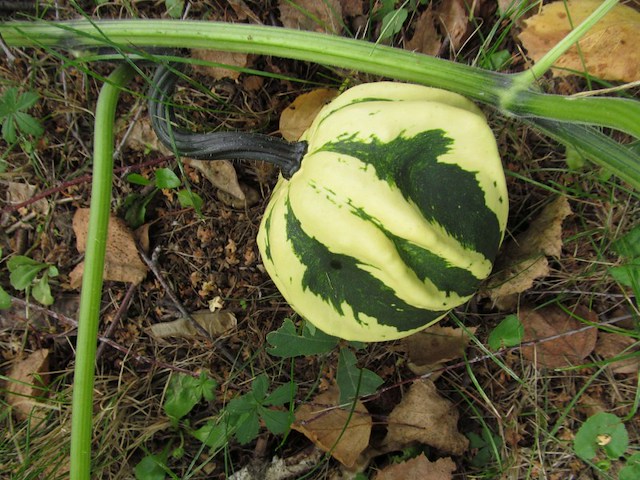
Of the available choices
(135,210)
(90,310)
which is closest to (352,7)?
(135,210)

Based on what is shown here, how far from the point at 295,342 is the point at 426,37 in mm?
1201

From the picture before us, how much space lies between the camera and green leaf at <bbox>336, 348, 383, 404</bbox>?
196 centimetres

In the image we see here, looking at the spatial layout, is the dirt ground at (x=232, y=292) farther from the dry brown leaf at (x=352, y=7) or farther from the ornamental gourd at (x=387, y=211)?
the ornamental gourd at (x=387, y=211)

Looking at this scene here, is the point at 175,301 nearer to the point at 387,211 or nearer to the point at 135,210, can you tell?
the point at 135,210

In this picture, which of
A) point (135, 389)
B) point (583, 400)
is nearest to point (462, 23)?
point (583, 400)

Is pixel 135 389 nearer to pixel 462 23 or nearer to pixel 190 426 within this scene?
pixel 190 426

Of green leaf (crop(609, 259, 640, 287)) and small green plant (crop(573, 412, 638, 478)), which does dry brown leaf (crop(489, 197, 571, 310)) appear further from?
small green plant (crop(573, 412, 638, 478))

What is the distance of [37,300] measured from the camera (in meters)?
2.32

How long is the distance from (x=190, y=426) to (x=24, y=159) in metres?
1.26

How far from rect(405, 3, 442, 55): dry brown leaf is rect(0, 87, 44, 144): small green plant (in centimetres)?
143

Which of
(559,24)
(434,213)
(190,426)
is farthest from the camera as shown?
(190,426)

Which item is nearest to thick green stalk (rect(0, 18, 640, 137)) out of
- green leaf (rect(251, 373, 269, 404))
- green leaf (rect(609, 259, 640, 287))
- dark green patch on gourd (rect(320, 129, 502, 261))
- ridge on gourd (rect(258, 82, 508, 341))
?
ridge on gourd (rect(258, 82, 508, 341))

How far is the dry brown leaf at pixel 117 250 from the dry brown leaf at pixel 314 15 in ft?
3.30

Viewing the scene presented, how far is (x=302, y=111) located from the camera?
212cm
